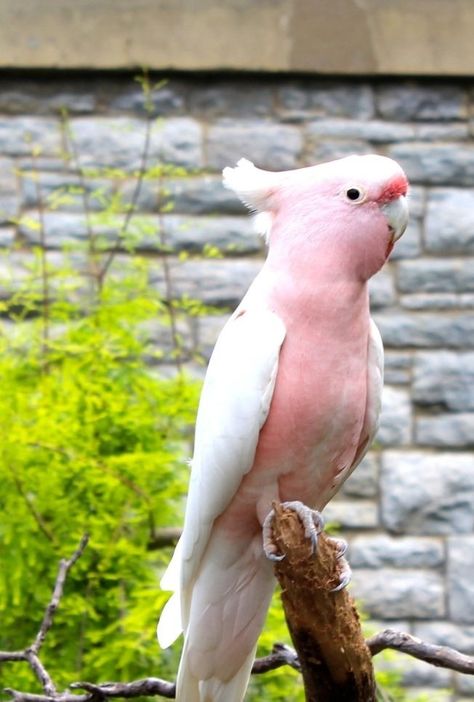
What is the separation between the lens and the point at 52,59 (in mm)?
4008

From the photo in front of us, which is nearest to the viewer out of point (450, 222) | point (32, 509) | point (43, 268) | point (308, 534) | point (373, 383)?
point (308, 534)

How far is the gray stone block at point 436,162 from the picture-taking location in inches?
162

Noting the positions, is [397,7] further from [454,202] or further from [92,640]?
[92,640]

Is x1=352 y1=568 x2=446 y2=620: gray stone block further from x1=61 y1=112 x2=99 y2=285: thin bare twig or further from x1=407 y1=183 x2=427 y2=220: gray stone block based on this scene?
x1=61 y1=112 x2=99 y2=285: thin bare twig

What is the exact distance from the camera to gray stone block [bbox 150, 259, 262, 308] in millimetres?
4035

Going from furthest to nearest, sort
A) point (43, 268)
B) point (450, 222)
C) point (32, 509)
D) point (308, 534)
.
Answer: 1. point (450, 222)
2. point (43, 268)
3. point (32, 509)
4. point (308, 534)

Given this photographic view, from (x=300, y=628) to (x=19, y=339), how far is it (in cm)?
189

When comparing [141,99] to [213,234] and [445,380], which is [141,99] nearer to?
[213,234]

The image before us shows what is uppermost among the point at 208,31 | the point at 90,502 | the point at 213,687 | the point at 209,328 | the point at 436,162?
the point at 208,31

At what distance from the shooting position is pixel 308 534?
1.78m

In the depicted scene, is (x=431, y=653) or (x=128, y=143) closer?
(x=431, y=653)

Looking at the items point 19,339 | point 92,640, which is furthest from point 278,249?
point 19,339

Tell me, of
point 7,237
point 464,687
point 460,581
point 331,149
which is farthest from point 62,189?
point 464,687

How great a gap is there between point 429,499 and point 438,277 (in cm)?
78
